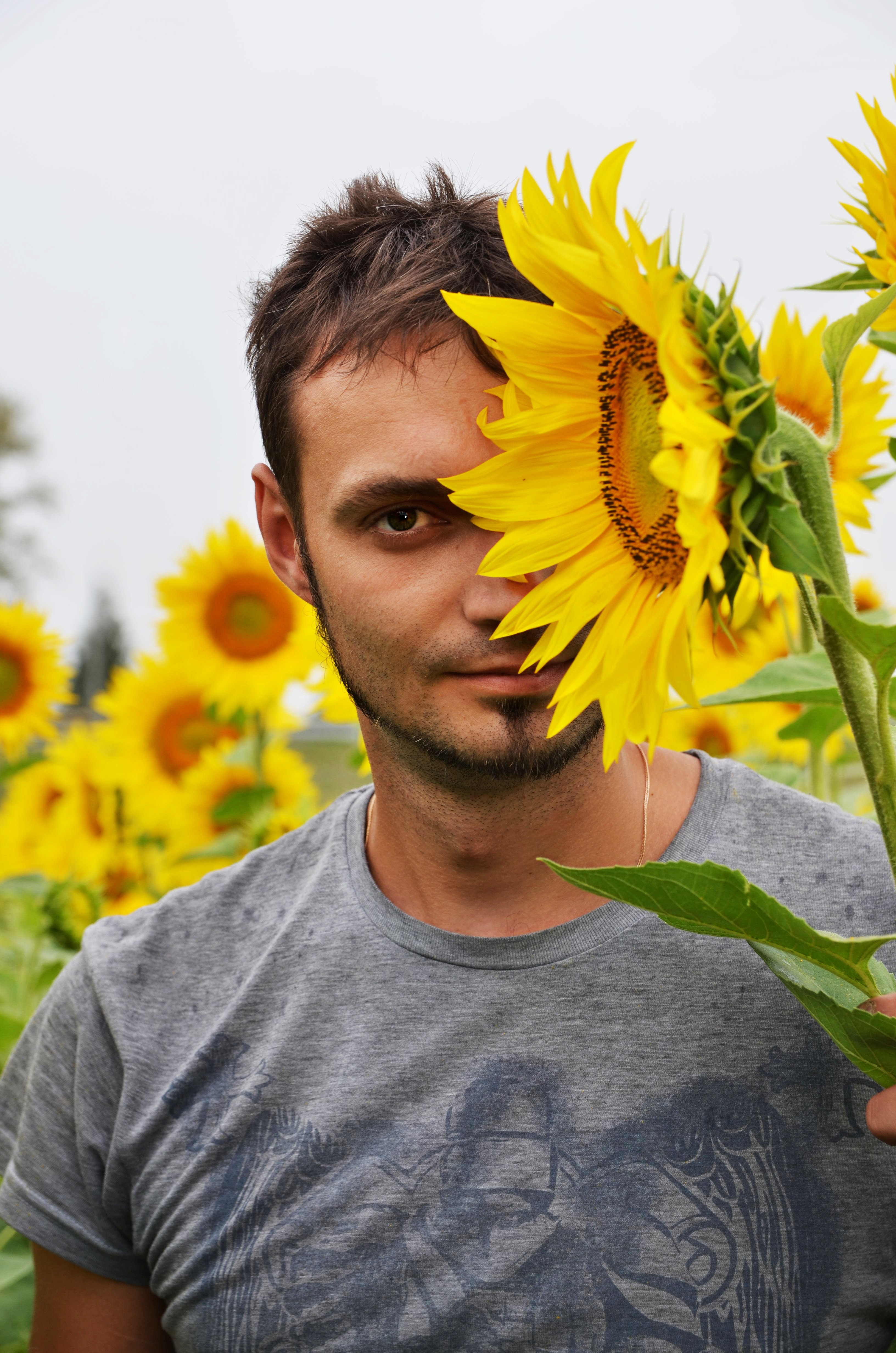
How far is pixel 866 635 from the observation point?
2.17 feet

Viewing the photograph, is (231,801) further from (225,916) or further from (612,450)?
(612,450)

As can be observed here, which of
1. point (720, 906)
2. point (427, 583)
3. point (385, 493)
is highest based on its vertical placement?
point (385, 493)

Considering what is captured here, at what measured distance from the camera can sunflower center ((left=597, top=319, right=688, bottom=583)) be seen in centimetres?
76

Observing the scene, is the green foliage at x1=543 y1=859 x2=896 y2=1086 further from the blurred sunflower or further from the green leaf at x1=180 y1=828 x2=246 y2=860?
the green leaf at x1=180 y1=828 x2=246 y2=860

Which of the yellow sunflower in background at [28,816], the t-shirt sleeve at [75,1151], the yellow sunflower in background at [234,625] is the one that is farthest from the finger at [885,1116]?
the yellow sunflower in background at [28,816]

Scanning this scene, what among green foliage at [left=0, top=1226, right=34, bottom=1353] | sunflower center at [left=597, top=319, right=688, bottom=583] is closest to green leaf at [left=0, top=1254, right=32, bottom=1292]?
green foliage at [left=0, top=1226, right=34, bottom=1353]

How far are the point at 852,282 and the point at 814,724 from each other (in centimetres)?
86

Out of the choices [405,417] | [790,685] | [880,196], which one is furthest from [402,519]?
[880,196]

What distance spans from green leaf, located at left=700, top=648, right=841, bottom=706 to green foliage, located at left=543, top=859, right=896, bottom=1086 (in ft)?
1.02

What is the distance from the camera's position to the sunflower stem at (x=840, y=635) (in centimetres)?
67

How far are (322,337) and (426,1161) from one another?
0.98 meters

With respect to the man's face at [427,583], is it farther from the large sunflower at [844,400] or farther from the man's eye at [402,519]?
the large sunflower at [844,400]

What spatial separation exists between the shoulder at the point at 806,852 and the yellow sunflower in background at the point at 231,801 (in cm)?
134

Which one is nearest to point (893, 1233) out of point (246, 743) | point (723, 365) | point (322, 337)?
point (723, 365)
